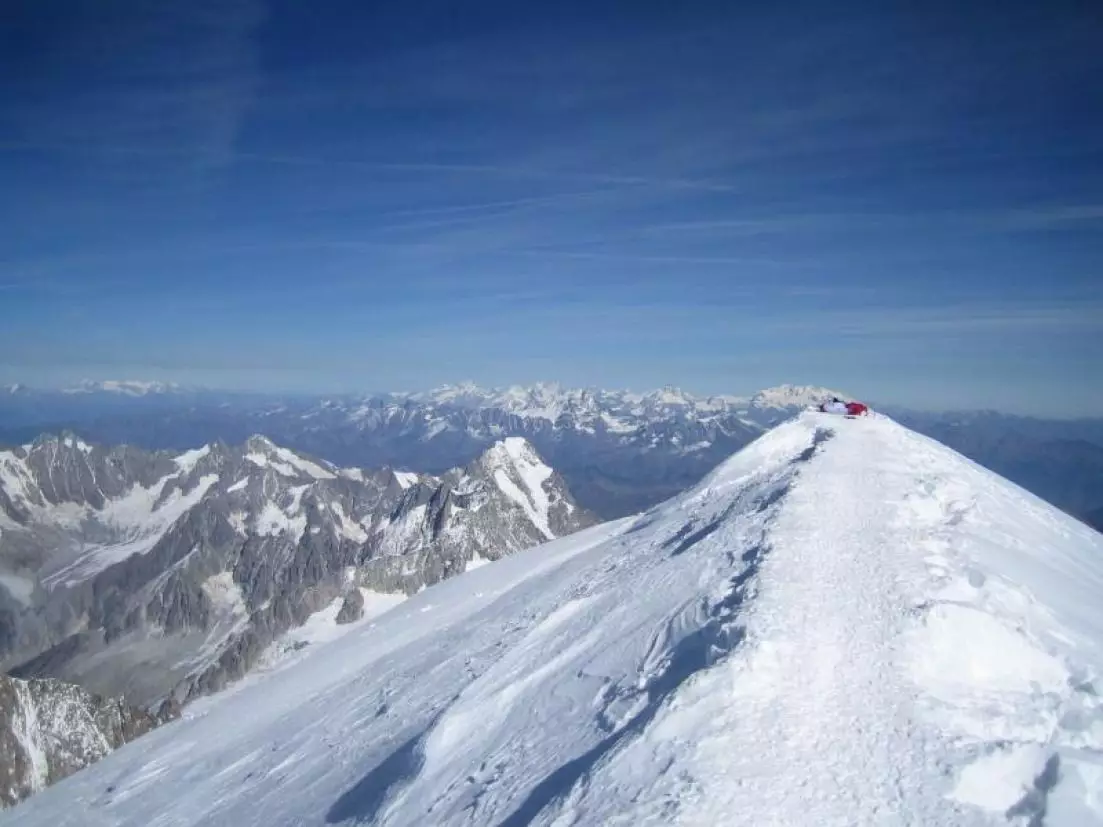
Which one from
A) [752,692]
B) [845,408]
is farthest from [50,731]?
[752,692]

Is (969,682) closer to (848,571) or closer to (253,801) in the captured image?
(848,571)

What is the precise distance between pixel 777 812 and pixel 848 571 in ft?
31.5

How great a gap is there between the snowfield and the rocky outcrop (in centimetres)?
8958

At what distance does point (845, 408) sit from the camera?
5144cm

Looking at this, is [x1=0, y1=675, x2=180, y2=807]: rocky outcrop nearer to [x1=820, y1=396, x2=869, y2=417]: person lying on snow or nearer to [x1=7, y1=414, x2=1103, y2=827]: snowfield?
[x1=7, y1=414, x2=1103, y2=827]: snowfield

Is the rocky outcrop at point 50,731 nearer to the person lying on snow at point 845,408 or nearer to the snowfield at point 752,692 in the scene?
the snowfield at point 752,692

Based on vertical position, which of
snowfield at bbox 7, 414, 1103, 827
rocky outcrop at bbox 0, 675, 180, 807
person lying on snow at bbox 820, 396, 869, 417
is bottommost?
rocky outcrop at bbox 0, 675, 180, 807

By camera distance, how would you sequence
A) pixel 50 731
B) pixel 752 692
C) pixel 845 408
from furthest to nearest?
pixel 50 731
pixel 845 408
pixel 752 692

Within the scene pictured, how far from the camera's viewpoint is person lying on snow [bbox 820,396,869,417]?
164ft

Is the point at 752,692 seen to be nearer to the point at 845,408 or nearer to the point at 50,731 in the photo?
the point at 845,408

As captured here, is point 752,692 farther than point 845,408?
No

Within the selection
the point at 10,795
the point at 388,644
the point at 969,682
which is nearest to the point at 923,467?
the point at 969,682

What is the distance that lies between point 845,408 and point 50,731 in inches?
4809

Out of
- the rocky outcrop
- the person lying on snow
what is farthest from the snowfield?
the rocky outcrop
